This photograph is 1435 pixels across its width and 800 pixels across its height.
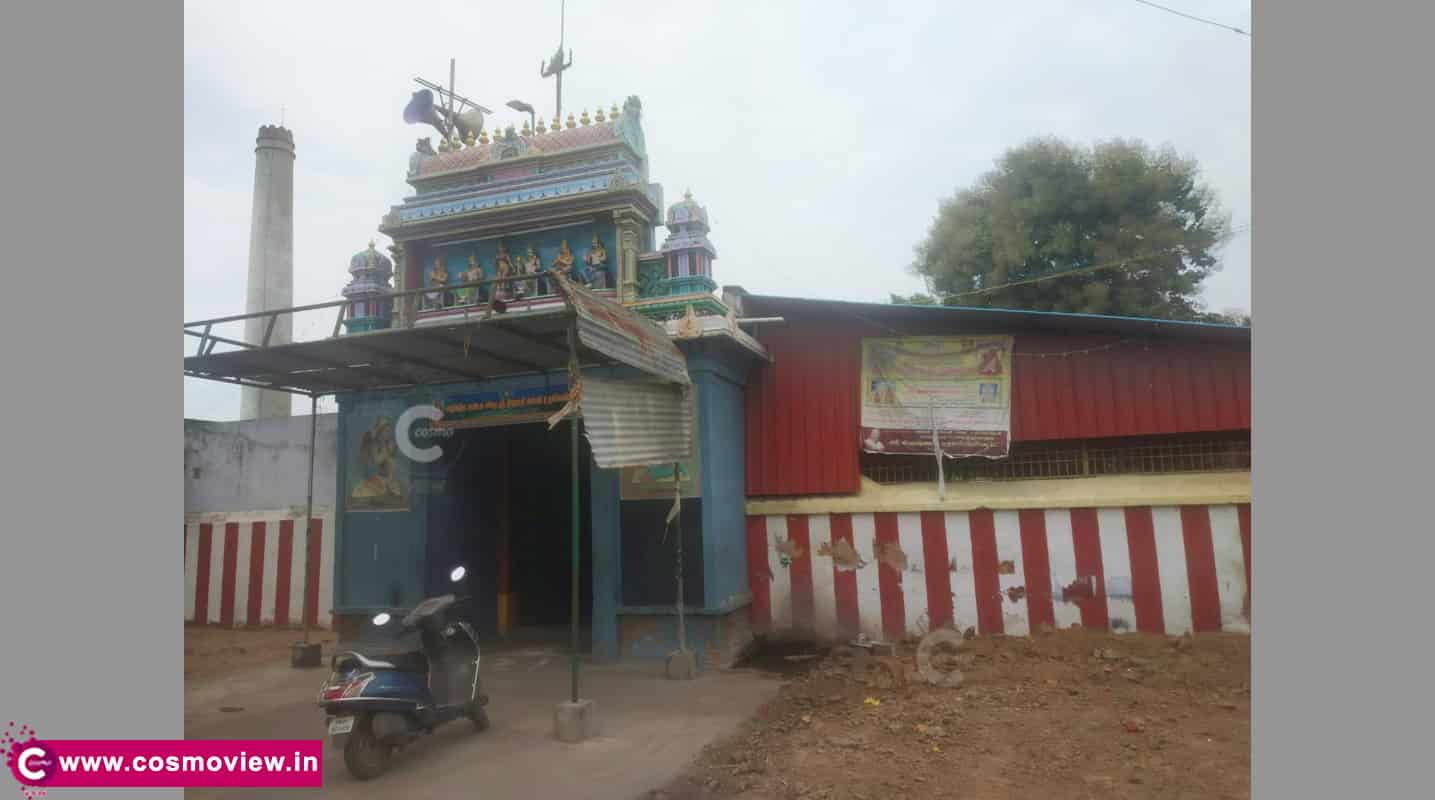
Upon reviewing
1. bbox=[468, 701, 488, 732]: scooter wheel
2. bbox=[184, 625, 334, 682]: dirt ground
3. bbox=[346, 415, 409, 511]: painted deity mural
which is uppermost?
bbox=[346, 415, 409, 511]: painted deity mural

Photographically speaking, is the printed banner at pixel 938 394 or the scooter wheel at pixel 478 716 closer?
the scooter wheel at pixel 478 716

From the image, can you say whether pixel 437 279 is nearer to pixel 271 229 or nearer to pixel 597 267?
pixel 597 267

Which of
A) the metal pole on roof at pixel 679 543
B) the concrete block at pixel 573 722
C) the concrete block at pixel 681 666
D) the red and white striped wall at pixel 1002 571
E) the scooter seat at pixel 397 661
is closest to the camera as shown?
the scooter seat at pixel 397 661

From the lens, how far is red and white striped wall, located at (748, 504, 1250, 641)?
8.88m

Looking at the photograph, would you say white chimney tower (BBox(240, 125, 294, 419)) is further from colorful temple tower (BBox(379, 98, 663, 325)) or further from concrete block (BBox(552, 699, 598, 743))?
concrete block (BBox(552, 699, 598, 743))

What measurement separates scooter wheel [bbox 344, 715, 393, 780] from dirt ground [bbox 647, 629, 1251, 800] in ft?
6.58

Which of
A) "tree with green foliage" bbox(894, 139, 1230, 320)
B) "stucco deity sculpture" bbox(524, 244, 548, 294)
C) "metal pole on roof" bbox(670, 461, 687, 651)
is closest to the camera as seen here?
"metal pole on roof" bbox(670, 461, 687, 651)

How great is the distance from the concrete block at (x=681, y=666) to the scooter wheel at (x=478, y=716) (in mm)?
2297

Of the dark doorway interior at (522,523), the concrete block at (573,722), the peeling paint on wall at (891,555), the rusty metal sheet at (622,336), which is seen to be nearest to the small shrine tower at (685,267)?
the rusty metal sheet at (622,336)

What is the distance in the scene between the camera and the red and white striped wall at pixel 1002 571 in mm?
8875

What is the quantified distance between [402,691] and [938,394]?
7081mm

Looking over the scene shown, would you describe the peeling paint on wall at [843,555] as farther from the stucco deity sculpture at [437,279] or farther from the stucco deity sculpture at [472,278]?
the stucco deity sculpture at [437,279]

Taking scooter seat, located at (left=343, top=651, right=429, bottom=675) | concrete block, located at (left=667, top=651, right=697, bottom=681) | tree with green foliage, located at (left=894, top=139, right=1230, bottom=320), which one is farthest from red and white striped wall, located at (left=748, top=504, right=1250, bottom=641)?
tree with green foliage, located at (left=894, top=139, right=1230, bottom=320)

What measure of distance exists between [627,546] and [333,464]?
621cm
